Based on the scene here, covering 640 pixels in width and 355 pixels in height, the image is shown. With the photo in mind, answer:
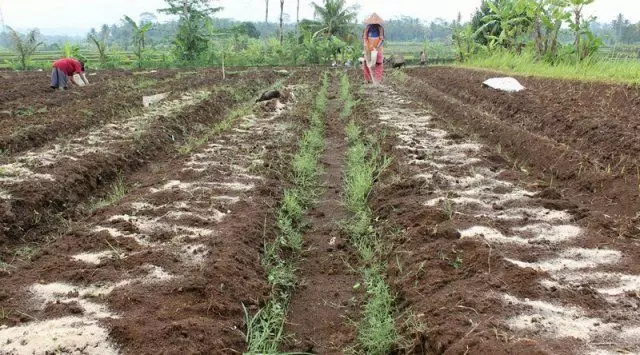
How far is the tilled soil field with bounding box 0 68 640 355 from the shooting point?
2.76m

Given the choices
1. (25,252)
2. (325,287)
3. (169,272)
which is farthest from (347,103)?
(169,272)

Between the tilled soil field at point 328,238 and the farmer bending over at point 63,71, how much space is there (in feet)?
19.4

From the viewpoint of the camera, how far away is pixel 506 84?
34.4ft

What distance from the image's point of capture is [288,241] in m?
4.38

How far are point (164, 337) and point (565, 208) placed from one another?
11.3 feet

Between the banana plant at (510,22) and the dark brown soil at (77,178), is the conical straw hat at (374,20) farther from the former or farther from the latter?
the dark brown soil at (77,178)

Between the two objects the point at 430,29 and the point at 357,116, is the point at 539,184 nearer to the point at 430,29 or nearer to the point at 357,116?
the point at 357,116

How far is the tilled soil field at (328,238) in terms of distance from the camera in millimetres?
2764

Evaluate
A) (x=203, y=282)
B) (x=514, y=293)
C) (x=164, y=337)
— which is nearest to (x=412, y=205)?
(x=514, y=293)

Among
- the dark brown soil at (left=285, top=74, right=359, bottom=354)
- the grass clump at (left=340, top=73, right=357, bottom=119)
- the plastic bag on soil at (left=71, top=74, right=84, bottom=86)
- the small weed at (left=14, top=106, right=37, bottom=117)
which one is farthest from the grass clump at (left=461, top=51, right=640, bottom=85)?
the plastic bag on soil at (left=71, top=74, right=84, bottom=86)

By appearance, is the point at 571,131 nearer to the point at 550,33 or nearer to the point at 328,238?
the point at 328,238

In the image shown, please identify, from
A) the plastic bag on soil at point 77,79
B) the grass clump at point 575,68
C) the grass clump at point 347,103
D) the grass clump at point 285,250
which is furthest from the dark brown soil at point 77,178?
the grass clump at point 575,68

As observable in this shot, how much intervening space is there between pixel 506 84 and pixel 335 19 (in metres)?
21.8

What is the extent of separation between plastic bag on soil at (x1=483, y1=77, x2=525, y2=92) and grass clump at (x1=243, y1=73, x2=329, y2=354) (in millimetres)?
4817
